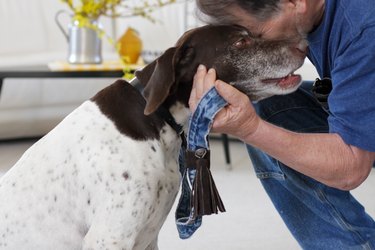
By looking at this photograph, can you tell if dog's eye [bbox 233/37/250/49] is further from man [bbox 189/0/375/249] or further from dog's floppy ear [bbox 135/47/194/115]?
dog's floppy ear [bbox 135/47/194/115]

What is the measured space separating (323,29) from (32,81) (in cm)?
289

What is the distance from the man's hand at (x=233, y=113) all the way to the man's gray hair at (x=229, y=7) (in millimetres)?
202

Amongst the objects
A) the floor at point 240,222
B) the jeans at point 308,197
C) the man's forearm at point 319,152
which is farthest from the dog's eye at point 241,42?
the floor at point 240,222

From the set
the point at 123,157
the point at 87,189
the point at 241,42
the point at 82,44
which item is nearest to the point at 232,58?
the point at 241,42

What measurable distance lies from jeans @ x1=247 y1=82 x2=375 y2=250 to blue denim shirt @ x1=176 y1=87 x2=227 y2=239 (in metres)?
0.36

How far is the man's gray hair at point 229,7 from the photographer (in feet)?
5.15

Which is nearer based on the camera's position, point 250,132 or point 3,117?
point 250,132

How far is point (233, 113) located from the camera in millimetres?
1500

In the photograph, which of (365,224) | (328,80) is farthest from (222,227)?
(328,80)

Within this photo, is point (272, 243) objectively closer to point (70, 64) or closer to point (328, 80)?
point (328, 80)

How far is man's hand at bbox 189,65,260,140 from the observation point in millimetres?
1495

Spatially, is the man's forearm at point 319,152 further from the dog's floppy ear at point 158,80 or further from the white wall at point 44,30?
the white wall at point 44,30

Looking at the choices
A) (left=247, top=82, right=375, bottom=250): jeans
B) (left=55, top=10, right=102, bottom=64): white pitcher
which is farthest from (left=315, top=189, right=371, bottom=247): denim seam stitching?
(left=55, top=10, right=102, bottom=64): white pitcher

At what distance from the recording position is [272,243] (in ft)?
8.18
